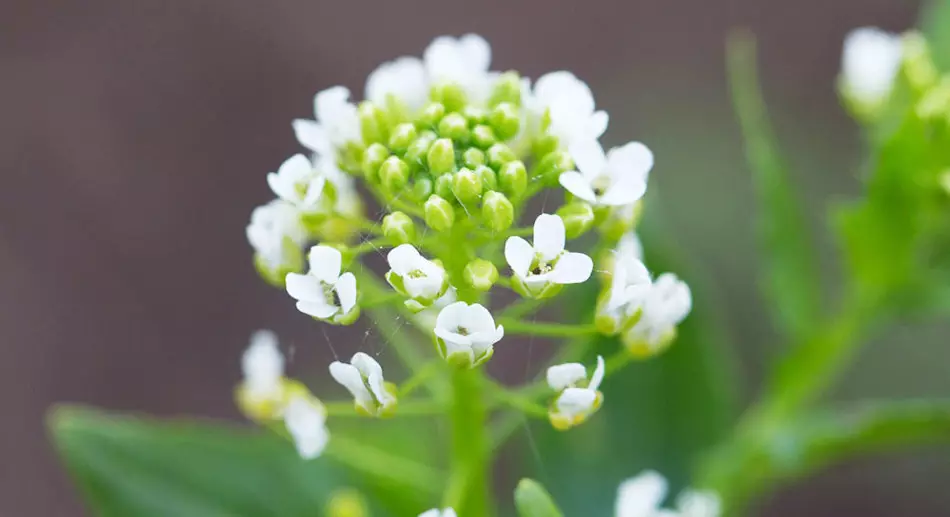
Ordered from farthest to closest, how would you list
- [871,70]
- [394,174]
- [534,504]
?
1. [871,70]
2. [394,174]
3. [534,504]

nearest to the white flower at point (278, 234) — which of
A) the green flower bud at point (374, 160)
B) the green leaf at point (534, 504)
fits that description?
the green flower bud at point (374, 160)

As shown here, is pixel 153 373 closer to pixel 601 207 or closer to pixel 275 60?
pixel 275 60

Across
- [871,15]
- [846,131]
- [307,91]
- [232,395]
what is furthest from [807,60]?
[232,395]

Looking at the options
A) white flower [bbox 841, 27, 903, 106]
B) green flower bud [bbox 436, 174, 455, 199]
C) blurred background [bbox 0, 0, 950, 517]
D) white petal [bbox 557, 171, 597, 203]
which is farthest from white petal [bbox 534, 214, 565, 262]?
blurred background [bbox 0, 0, 950, 517]

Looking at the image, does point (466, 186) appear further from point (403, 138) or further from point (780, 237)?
point (780, 237)

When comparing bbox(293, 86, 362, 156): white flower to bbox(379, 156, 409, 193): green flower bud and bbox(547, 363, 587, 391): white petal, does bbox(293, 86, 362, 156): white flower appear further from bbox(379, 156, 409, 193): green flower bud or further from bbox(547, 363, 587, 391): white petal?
bbox(547, 363, 587, 391): white petal

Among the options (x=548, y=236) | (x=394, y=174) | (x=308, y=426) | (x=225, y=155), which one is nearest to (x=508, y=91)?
(x=394, y=174)

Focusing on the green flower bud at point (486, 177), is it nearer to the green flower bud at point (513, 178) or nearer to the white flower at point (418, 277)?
the green flower bud at point (513, 178)
